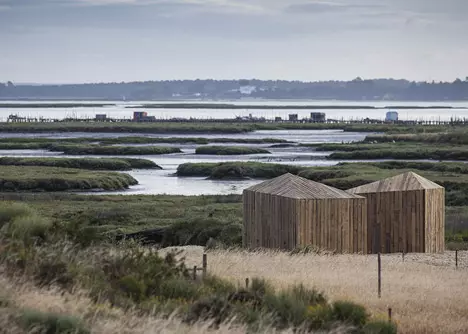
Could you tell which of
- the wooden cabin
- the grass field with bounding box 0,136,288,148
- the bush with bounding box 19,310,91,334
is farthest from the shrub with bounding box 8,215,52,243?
the grass field with bounding box 0,136,288,148

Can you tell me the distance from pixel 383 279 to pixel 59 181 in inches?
1558

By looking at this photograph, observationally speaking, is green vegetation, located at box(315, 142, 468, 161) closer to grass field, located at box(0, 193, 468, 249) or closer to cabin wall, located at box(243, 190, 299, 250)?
grass field, located at box(0, 193, 468, 249)

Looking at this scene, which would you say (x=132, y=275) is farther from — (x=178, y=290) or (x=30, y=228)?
(x=30, y=228)

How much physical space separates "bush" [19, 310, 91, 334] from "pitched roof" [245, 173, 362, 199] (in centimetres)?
1637

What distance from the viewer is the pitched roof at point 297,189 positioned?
29641 millimetres

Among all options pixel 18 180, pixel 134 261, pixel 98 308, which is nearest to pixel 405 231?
pixel 134 261

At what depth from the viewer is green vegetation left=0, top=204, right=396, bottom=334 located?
15727 millimetres

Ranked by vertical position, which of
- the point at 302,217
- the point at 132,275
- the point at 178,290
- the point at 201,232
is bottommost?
the point at 201,232

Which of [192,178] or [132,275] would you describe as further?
[192,178]

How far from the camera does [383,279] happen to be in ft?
76.7

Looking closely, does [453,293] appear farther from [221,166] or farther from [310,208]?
[221,166]

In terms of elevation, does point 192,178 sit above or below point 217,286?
below

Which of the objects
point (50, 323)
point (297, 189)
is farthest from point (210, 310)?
point (297, 189)

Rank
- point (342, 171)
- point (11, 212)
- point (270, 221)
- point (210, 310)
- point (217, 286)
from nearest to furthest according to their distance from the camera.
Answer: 1. point (210, 310)
2. point (217, 286)
3. point (11, 212)
4. point (270, 221)
5. point (342, 171)
